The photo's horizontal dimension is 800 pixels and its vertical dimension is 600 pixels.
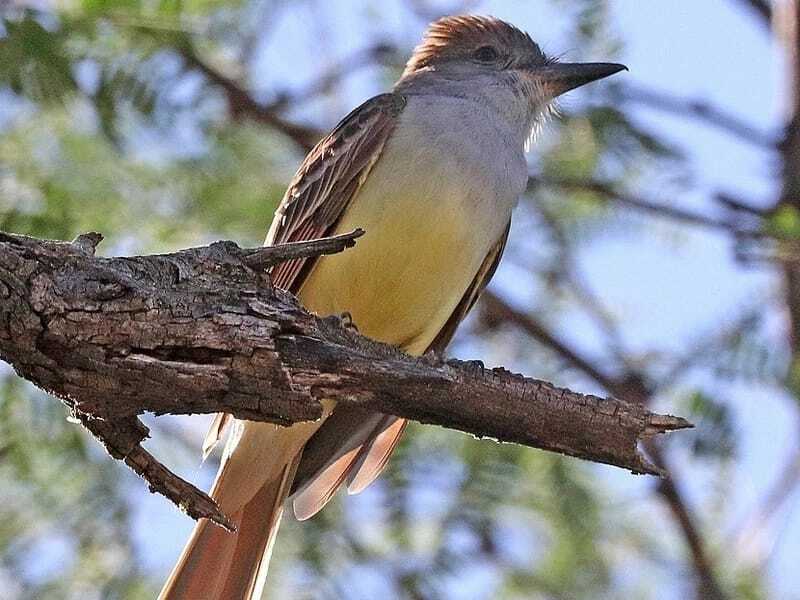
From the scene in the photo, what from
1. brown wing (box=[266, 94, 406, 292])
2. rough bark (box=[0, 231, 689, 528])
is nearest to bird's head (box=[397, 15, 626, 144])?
brown wing (box=[266, 94, 406, 292])

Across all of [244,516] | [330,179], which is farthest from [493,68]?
[244,516]

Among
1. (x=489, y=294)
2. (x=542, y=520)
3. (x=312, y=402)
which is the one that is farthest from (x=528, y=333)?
(x=312, y=402)

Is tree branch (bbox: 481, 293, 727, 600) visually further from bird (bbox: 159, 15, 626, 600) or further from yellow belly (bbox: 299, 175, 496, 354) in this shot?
yellow belly (bbox: 299, 175, 496, 354)

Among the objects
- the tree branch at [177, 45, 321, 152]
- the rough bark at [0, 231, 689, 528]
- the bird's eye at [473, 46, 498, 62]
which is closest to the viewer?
the rough bark at [0, 231, 689, 528]

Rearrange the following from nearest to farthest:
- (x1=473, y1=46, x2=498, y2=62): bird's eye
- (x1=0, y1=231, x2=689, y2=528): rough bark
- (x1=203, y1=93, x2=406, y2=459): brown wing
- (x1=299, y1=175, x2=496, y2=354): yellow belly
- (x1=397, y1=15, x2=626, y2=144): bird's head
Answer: (x1=0, y1=231, x2=689, y2=528): rough bark, (x1=299, y1=175, x2=496, y2=354): yellow belly, (x1=203, y1=93, x2=406, y2=459): brown wing, (x1=397, y1=15, x2=626, y2=144): bird's head, (x1=473, y1=46, x2=498, y2=62): bird's eye

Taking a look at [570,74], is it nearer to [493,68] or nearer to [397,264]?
[493,68]

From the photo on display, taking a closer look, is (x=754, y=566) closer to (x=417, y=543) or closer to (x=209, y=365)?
(x=417, y=543)

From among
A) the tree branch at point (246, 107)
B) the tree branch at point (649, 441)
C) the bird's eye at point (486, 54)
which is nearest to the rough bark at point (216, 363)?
the tree branch at point (246, 107)
